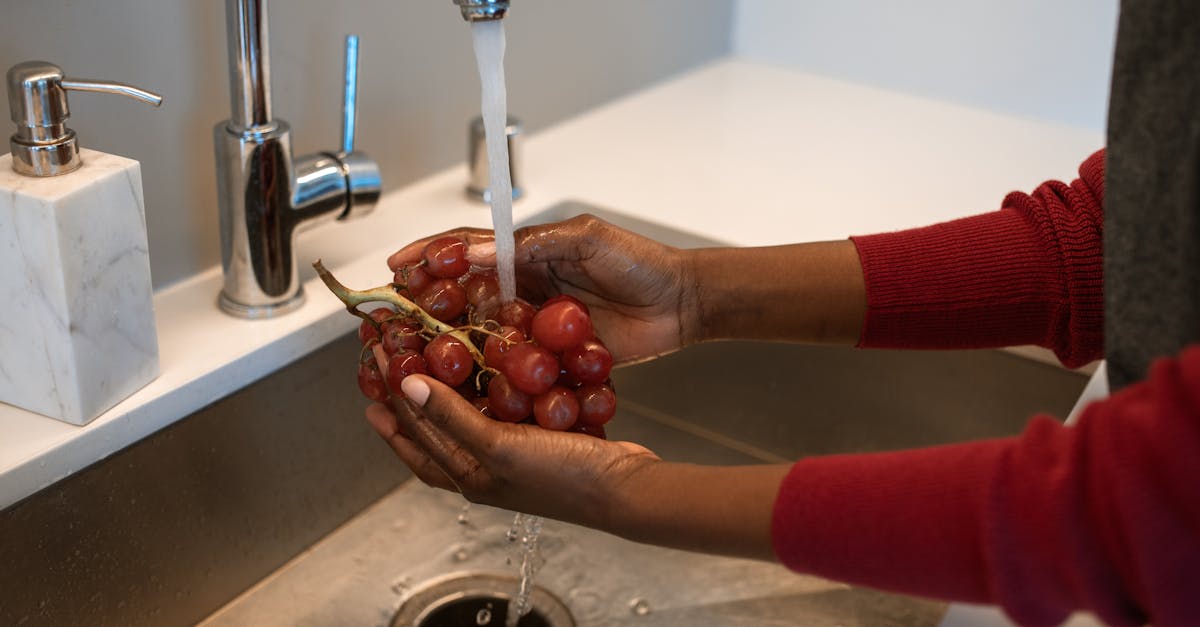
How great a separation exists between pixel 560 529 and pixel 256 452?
31cm

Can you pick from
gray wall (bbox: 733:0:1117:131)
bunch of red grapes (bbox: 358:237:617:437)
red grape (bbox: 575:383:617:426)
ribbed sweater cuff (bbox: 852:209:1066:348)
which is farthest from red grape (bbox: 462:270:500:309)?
A: gray wall (bbox: 733:0:1117:131)

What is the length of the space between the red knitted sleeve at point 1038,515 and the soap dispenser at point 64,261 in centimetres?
50

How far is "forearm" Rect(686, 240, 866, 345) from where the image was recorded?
0.96 meters

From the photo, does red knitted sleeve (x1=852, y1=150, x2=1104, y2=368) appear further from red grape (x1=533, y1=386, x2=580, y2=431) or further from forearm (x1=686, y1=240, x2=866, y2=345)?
red grape (x1=533, y1=386, x2=580, y2=431)

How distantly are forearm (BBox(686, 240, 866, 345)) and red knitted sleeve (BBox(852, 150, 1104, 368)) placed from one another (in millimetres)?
16

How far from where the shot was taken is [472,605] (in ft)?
3.46

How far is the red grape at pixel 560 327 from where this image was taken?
0.80 metres

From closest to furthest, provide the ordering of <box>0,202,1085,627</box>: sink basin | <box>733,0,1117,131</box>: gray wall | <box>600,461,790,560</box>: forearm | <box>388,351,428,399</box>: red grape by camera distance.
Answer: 1. <box>600,461,790,560</box>: forearm
2. <box>388,351,428,399</box>: red grape
3. <box>0,202,1085,627</box>: sink basin
4. <box>733,0,1117,131</box>: gray wall

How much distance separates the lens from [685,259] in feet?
3.20

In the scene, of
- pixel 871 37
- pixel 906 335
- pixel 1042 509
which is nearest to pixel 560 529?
pixel 906 335

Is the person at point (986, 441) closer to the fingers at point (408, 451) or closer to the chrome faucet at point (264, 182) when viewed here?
the fingers at point (408, 451)

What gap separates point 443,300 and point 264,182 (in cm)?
23

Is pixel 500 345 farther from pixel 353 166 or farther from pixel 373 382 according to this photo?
pixel 353 166

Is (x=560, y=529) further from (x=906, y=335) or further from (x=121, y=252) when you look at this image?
(x=121, y=252)
